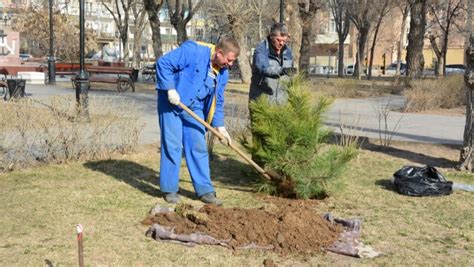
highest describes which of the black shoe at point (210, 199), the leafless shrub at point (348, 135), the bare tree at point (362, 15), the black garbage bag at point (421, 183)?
the bare tree at point (362, 15)

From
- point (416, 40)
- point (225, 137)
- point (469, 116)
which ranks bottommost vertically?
point (225, 137)

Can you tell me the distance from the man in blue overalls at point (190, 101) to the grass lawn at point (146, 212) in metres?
0.28

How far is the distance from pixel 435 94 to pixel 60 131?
12.3 metres

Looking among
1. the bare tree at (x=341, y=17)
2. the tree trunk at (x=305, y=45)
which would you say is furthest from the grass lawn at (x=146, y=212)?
the bare tree at (x=341, y=17)

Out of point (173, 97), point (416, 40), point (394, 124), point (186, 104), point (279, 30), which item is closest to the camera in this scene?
point (173, 97)

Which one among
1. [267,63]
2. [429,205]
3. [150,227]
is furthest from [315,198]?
[150,227]

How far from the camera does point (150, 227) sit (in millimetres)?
4691

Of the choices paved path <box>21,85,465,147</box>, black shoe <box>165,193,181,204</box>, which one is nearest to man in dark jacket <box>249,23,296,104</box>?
black shoe <box>165,193,181,204</box>

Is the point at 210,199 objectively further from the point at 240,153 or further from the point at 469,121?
the point at 469,121

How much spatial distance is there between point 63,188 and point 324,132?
2859mm

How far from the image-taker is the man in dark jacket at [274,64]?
240 inches

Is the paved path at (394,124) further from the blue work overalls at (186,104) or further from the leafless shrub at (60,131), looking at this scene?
the blue work overalls at (186,104)

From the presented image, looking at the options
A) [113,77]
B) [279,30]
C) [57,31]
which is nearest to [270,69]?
[279,30]

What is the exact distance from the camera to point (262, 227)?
4594 millimetres
